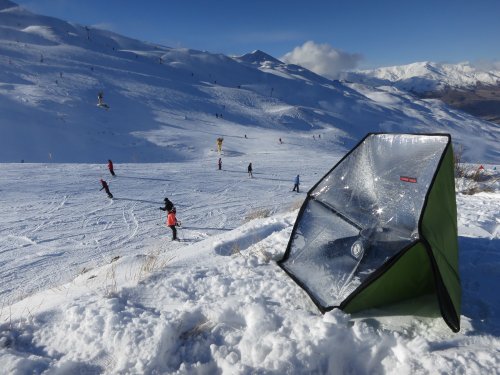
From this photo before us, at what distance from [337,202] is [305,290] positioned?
1.34 m

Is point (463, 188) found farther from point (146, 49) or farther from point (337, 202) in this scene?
point (146, 49)

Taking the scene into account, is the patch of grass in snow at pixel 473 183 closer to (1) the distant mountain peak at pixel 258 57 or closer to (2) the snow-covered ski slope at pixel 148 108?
(2) the snow-covered ski slope at pixel 148 108

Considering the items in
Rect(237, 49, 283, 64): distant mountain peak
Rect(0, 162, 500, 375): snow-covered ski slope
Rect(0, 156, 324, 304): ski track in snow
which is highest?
Rect(237, 49, 283, 64): distant mountain peak

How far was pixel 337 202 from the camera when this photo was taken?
15.0 feet

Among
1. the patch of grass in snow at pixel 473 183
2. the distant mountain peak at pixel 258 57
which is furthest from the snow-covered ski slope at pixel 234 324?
the distant mountain peak at pixel 258 57

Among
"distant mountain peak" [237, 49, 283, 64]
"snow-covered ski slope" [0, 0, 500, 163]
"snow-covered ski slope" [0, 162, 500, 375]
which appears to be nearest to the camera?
"snow-covered ski slope" [0, 162, 500, 375]

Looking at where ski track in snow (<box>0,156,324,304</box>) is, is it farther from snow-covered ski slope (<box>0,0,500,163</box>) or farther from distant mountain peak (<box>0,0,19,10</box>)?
distant mountain peak (<box>0,0,19,10</box>)

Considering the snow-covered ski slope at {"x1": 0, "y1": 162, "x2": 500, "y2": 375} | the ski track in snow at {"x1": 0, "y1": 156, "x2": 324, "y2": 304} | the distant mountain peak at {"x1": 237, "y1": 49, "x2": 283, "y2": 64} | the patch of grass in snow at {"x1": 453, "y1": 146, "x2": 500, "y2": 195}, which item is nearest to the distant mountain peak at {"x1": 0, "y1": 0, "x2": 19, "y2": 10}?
the distant mountain peak at {"x1": 237, "y1": 49, "x2": 283, "y2": 64}

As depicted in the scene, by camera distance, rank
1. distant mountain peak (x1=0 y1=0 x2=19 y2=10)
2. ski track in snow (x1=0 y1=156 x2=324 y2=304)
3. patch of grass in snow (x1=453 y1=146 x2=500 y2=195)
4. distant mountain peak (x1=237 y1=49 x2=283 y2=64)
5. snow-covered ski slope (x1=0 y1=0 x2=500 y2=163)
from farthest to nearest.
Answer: distant mountain peak (x1=237 y1=49 x2=283 y2=64) < distant mountain peak (x1=0 y1=0 x2=19 y2=10) < snow-covered ski slope (x1=0 y1=0 x2=500 y2=163) < patch of grass in snow (x1=453 y1=146 x2=500 y2=195) < ski track in snow (x1=0 y1=156 x2=324 y2=304)

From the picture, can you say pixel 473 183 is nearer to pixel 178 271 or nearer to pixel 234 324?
pixel 178 271

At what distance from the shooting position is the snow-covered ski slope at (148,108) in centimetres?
3709

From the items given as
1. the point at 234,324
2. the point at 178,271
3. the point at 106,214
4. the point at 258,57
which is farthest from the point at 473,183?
the point at 258,57

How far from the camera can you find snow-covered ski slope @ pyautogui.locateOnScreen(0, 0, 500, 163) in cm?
3709

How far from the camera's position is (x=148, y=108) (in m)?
52.8
